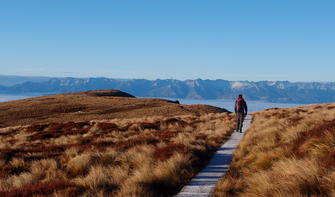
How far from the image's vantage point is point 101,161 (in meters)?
11.3

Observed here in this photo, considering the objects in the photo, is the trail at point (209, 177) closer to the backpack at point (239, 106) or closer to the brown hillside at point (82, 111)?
the backpack at point (239, 106)

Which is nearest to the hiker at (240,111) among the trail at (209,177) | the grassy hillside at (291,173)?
the trail at (209,177)

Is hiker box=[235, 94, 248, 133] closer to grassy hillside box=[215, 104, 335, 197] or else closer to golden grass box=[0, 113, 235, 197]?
golden grass box=[0, 113, 235, 197]

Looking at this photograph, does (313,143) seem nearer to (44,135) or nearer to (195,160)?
(195,160)

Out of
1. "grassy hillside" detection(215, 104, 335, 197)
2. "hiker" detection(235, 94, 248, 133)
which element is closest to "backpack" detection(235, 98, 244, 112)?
"hiker" detection(235, 94, 248, 133)

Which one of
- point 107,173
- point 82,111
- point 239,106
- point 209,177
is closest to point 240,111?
point 239,106

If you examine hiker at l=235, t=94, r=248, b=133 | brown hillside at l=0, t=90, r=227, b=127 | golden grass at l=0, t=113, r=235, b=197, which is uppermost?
hiker at l=235, t=94, r=248, b=133

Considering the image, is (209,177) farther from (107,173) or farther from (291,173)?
(107,173)

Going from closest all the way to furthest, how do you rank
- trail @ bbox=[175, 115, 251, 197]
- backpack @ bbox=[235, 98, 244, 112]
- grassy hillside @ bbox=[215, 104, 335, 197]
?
1. grassy hillside @ bbox=[215, 104, 335, 197]
2. trail @ bbox=[175, 115, 251, 197]
3. backpack @ bbox=[235, 98, 244, 112]

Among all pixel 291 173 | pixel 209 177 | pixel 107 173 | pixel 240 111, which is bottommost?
pixel 107 173

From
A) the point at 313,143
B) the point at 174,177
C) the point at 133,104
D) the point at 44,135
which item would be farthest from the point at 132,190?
the point at 133,104

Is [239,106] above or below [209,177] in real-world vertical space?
above

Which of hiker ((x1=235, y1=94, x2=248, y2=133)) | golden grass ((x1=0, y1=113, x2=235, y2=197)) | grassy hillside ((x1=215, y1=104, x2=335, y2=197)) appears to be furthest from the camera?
hiker ((x1=235, y1=94, x2=248, y2=133))

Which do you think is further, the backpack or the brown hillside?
the brown hillside
